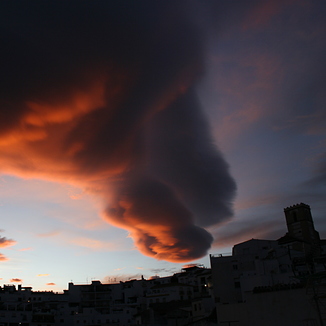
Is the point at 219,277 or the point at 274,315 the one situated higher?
the point at 219,277

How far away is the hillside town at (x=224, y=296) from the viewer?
119 ft

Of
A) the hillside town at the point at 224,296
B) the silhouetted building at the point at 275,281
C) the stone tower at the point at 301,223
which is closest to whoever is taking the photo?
the silhouetted building at the point at 275,281

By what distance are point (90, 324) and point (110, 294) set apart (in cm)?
2322

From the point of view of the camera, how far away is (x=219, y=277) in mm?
72562

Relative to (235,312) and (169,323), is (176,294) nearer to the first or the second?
(169,323)

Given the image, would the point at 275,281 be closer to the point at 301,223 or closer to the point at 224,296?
the point at 224,296

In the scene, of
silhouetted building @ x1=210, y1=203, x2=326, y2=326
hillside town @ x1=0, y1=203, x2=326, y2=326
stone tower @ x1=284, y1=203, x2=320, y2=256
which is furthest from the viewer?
stone tower @ x1=284, y1=203, x2=320, y2=256

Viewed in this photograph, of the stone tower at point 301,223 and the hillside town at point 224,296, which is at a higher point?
the stone tower at point 301,223

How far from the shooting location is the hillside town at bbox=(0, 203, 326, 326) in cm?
3638

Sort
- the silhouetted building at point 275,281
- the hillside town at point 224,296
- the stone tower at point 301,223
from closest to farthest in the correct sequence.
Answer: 1. the silhouetted building at point 275,281
2. the hillside town at point 224,296
3. the stone tower at point 301,223

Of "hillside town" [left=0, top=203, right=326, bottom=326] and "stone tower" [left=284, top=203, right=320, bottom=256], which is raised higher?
"stone tower" [left=284, top=203, right=320, bottom=256]

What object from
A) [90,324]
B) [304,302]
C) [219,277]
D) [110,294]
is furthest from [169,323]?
[304,302]

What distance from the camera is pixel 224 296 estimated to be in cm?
7031

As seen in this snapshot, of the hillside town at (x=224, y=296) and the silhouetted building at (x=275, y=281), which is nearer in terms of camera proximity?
the silhouetted building at (x=275, y=281)
